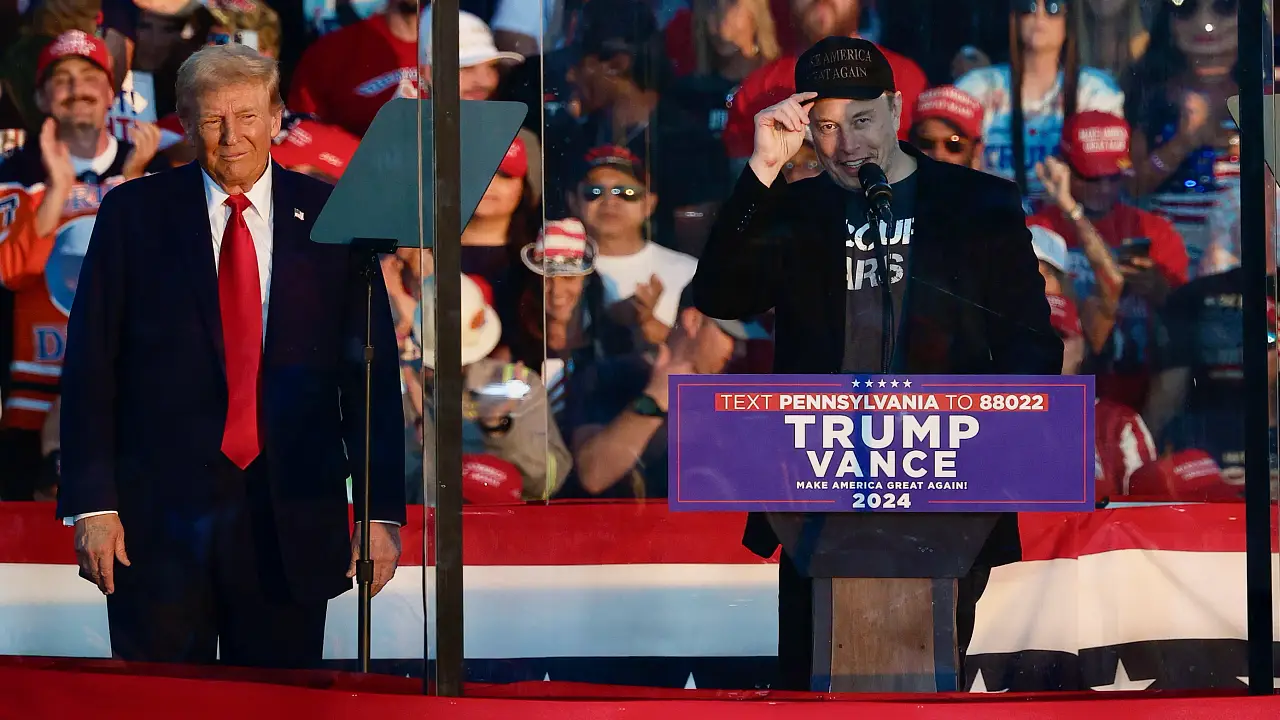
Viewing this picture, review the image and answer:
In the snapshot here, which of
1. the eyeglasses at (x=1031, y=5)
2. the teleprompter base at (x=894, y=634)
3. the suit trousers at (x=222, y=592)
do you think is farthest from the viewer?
the suit trousers at (x=222, y=592)

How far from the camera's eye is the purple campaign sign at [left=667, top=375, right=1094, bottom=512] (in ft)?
10.8

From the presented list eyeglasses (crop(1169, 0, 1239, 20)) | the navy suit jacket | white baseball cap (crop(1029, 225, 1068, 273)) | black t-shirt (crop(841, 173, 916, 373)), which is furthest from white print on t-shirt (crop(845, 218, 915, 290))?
the navy suit jacket

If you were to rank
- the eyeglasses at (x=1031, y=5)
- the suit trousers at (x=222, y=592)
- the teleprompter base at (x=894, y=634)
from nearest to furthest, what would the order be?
the eyeglasses at (x=1031, y=5) < the teleprompter base at (x=894, y=634) < the suit trousers at (x=222, y=592)

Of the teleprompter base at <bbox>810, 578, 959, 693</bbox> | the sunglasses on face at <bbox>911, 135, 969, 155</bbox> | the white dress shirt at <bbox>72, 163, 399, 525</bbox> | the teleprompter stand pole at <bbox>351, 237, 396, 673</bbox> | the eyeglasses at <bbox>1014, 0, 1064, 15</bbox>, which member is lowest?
the teleprompter base at <bbox>810, 578, 959, 693</bbox>

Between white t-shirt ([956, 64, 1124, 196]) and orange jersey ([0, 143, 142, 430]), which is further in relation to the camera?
orange jersey ([0, 143, 142, 430])

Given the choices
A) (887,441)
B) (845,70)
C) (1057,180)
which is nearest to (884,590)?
(887,441)

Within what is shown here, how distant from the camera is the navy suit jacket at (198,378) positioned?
11.3 ft

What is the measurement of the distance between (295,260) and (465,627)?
1144mm

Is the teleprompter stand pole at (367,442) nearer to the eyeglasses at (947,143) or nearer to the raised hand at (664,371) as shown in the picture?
the raised hand at (664,371)

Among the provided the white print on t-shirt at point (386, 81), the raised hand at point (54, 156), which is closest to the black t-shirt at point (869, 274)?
the white print on t-shirt at point (386, 81)

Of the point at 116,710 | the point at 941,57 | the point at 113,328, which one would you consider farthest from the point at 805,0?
the point at 116,710

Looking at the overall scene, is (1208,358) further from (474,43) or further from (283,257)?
(283,257)

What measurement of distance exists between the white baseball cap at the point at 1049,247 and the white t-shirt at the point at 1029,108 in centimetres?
16

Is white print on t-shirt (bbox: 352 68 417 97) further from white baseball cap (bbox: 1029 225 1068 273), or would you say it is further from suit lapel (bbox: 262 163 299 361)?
white baseball cap (bbox: 1029 225 1068 273)
